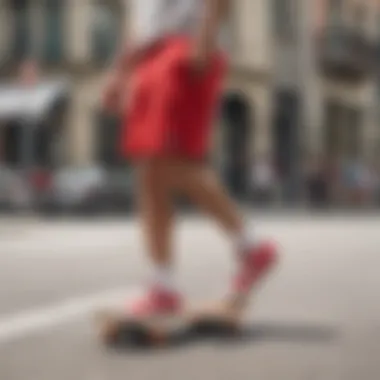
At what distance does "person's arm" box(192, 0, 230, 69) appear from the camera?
4.64 m

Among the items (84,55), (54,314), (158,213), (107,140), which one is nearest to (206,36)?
(158,213)

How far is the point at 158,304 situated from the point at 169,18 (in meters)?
1.07

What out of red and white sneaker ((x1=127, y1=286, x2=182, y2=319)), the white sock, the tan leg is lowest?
A: red and white sneaker ((x1=127, y1=286, x2=182, y2=319))

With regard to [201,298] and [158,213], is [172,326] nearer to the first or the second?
[158,213]

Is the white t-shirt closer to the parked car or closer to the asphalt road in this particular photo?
the asphalt road

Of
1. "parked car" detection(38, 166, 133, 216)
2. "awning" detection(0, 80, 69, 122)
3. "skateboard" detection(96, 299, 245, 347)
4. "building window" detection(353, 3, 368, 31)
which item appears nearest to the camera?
"skateboard" detection(96, 299, 245, 347)

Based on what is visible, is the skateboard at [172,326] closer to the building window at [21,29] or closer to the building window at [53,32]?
the building window at [53,32]

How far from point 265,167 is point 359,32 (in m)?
10.5

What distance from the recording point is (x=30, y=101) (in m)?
28.8

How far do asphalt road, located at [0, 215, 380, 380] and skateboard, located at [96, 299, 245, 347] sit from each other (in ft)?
0.23

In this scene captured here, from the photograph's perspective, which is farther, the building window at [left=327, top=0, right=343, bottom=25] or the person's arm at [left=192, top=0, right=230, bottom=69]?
the building window at [left=327, top=0, right=343, bottom=25]

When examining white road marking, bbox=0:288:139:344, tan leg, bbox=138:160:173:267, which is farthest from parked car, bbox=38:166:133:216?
tan leg, bbox=138:160:173:267

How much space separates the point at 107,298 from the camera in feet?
20.9

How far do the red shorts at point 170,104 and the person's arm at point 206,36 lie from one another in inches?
1.8
